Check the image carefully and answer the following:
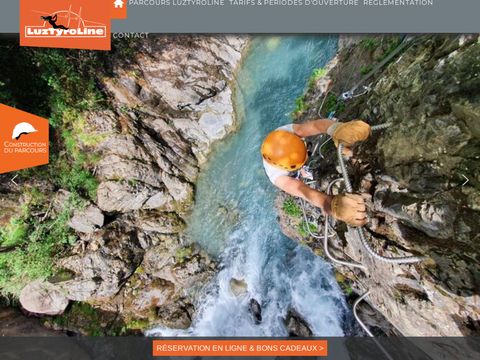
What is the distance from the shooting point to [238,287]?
7.70 meters

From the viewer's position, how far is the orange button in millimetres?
5839

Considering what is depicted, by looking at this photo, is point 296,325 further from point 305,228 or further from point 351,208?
point 351,208

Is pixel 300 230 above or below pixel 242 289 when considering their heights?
above

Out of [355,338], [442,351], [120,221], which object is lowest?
[355,338]

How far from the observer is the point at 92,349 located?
708 cm

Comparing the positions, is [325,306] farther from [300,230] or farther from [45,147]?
[45,147]

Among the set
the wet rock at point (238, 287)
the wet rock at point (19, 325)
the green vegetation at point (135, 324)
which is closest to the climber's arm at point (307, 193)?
the wet rock at point (238, 287)

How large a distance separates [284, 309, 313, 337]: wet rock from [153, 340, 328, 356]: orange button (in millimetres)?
256

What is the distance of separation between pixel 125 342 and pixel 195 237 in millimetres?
3502

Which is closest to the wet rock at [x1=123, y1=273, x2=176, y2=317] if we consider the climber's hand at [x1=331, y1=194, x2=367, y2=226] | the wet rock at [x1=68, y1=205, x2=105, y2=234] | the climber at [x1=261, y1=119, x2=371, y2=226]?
the wet rock at [x1=68, y1=205, x2=105, y2=234]

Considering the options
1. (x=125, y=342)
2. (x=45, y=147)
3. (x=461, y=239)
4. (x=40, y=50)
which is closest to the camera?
(x=461, y=239)

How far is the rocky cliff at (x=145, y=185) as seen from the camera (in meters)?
6.93

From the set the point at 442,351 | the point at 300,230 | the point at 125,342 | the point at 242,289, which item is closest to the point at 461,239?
the point at 442,351

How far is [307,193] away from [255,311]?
5517 mm
